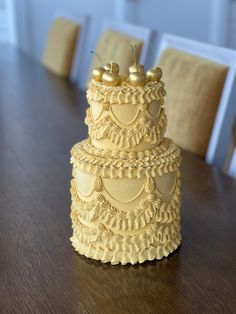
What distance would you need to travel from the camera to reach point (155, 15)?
3443 mm

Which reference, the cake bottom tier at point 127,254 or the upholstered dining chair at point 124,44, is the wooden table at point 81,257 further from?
the upholstered dining chair at point 124,44

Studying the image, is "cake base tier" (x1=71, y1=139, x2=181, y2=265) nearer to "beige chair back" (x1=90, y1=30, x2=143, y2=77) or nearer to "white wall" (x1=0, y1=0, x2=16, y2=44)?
"beige chair back" (x1=90, y1=30, x2=143, y2=77)

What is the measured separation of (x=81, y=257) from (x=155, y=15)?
279 cm

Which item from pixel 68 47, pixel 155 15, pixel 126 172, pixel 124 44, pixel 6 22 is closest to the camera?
pixel 126 172

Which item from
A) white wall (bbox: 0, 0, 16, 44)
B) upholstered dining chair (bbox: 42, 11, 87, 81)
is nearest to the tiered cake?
upholstered dining chair (bbox: 42, 11, 87, 81)

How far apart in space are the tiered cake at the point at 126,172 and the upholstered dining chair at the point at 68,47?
65.3 inches

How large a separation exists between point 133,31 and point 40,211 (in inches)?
44.5

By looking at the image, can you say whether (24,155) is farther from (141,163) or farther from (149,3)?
(149,3)

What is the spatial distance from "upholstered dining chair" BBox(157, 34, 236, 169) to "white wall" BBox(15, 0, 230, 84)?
138 cm

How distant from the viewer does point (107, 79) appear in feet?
2.64

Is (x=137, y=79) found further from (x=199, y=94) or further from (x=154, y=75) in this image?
(x=199, y=94)

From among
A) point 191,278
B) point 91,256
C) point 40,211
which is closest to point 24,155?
point 40,211

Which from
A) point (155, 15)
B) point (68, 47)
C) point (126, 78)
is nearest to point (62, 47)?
point (68, 47)

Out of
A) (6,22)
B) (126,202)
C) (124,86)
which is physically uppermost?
(124,86)
